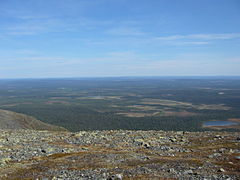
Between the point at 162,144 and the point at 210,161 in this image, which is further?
the point at 162,144

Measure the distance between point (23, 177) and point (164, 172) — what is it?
457 inches

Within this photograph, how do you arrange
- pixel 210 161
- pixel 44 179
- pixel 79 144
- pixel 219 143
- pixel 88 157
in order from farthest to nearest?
pixel 79 144
pixel 219 143
pixel 88 157
pixel 210 161
pixel 44 179

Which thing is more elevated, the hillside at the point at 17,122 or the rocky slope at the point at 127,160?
the rocky slope at the point at 127,160

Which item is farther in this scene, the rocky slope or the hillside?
the hillside

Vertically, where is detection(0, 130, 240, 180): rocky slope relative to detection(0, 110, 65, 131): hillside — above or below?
above

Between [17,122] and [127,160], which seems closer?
[127,160]

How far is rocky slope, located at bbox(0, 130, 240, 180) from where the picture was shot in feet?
64.4

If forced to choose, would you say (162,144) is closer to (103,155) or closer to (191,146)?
(191,146)

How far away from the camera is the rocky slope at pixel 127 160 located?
1964 centimetres

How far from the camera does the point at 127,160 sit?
23.9 meters

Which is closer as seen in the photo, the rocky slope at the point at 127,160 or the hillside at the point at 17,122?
the rocky slope at the point at 127,160

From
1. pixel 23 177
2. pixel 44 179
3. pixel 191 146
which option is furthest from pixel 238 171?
pixel 23 177

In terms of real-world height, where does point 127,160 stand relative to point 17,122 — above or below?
above

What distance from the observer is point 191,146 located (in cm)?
3067
